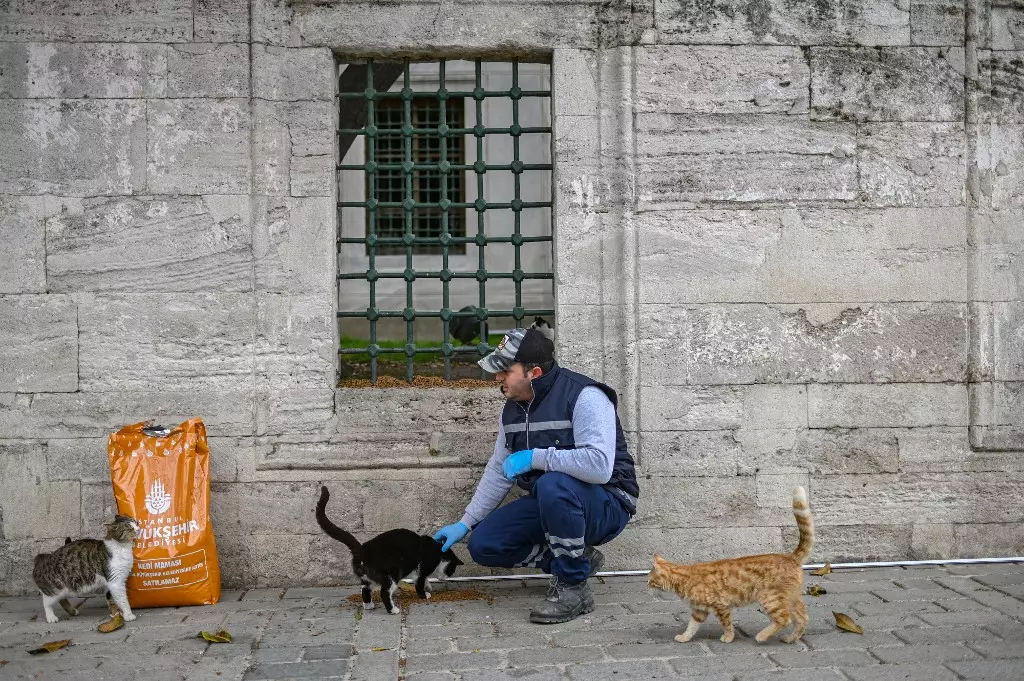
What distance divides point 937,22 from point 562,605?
3.56m

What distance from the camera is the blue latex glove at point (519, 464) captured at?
179 inches

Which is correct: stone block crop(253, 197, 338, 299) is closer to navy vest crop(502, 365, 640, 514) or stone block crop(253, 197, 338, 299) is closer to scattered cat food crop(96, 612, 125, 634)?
navy vest crop(502, 365, 640, 514)

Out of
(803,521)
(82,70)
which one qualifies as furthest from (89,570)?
(803,521)

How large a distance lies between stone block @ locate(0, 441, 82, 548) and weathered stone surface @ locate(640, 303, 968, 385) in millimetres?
2978

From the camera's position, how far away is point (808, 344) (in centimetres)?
543

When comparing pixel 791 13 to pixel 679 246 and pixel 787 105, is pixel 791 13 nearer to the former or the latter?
pixel 787 105

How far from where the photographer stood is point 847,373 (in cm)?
544

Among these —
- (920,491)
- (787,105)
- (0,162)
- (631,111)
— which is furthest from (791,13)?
(0,162)

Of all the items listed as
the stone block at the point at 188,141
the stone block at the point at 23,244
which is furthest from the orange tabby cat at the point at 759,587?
the stone block at the point at 23,244

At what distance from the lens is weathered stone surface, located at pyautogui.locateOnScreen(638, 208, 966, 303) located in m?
5.38

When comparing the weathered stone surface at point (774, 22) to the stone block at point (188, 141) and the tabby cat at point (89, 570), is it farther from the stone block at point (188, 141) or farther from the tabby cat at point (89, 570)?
the tabby cat at point (89, 570)

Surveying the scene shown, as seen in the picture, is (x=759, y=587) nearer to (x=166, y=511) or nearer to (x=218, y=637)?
(x=218, y=637)

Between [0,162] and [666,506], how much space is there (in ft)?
12.4

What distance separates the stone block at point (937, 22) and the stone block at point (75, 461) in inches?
184
